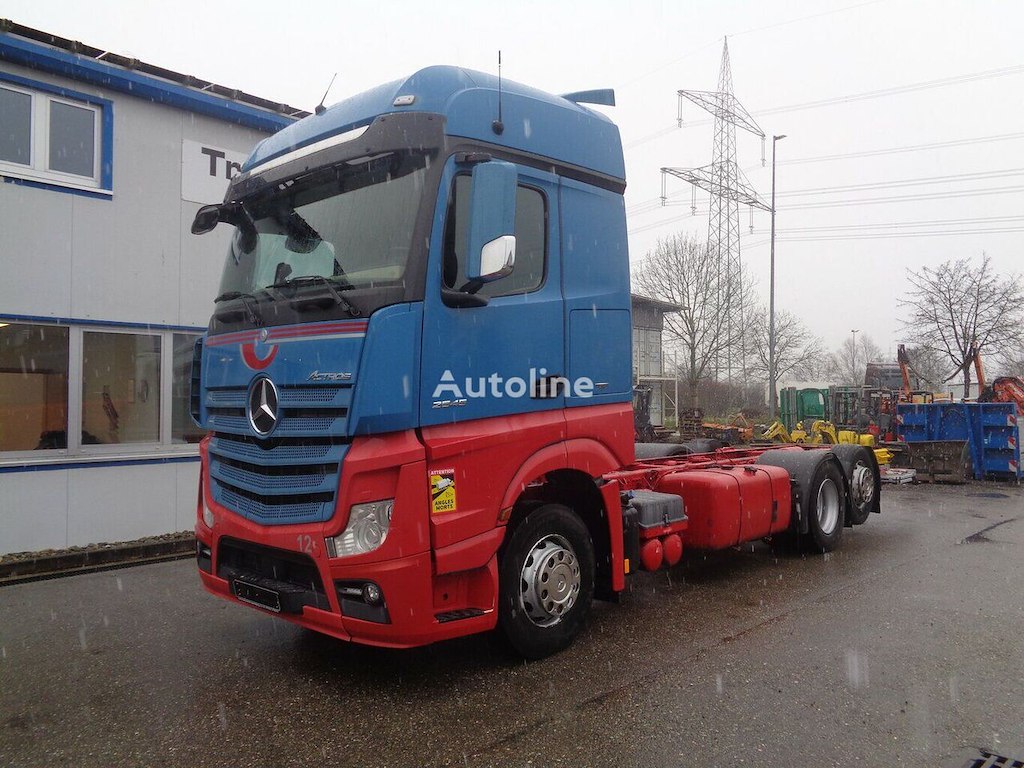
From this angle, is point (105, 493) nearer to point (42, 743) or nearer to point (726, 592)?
point (42, 743)

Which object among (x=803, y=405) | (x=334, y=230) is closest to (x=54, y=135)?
(x=334, y=230)

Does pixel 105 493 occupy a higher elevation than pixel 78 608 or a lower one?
higher

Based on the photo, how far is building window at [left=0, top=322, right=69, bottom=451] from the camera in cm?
747

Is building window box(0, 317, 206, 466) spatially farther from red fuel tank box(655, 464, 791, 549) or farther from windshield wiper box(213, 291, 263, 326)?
red fuel tank box(655, 464, 791, 549)

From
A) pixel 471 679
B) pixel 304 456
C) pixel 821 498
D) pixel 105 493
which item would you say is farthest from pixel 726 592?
pixel 105 493

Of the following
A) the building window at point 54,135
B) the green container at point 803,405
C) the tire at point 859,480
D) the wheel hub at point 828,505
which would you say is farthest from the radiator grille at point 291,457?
the green container at point 803,405

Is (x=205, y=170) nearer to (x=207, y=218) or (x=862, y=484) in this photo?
(x=207, y=218)

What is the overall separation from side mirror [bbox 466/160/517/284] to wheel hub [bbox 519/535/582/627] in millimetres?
1683

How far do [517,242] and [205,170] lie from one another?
601cm

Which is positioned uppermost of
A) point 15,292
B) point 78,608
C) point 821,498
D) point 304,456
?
point 15,292

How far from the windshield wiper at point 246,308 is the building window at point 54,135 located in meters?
4.43

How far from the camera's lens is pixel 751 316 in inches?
1593

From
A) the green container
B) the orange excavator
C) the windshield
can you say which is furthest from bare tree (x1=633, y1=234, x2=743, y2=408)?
the windshield

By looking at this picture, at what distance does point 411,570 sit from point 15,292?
6057 mm
